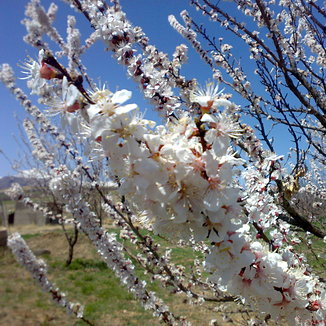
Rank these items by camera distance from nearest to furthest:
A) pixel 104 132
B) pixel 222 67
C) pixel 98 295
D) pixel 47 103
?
pixel 104 132 → pixel 47 103 → pixel 222 67 → pixel 98 295

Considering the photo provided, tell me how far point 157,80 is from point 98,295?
6999 millimetres

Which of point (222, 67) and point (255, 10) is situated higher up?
point (255, 10)

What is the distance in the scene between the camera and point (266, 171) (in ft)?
8.01

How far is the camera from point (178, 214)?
98cm

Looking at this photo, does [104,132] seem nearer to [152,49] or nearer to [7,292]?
[152,49]

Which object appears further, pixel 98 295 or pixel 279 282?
pixel 98 295

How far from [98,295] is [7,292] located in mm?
2381

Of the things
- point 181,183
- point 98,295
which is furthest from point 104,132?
point 98,295

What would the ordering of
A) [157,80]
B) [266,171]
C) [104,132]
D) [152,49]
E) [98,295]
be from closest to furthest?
1. [104,132]
2. [157,80]
3. [266,171]
4. [152,49]
5. [98,295]

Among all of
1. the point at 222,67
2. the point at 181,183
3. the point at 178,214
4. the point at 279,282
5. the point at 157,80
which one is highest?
the point at 222,67

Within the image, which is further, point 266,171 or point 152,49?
point 152,49

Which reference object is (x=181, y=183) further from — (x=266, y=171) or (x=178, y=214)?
(x=266, y=171)

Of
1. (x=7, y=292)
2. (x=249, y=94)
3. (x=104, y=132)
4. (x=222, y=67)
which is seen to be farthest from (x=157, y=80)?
(x=7, y=292)

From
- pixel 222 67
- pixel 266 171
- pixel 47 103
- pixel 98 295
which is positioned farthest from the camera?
pixel 98 295
